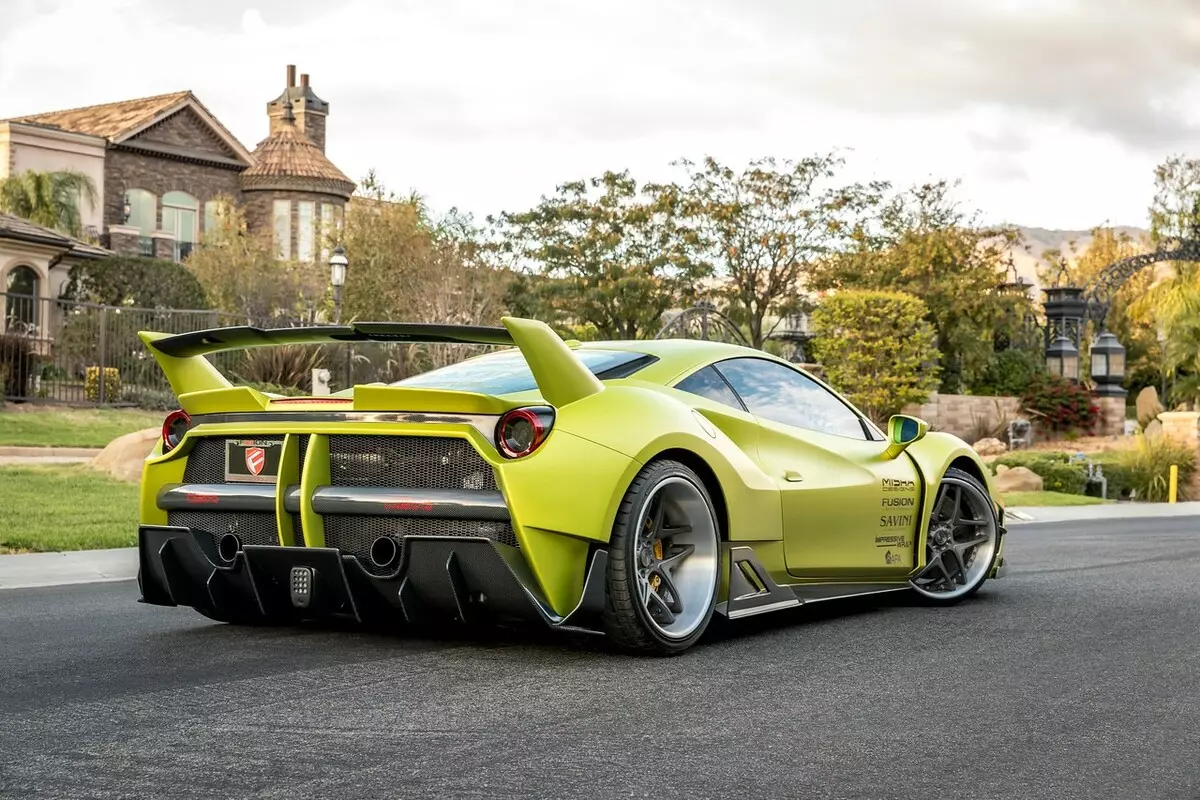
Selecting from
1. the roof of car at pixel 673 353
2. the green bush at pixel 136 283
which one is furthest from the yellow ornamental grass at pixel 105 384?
the roof of car at pixel 673 353

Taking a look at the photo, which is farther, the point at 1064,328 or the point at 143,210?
the point at 143,210

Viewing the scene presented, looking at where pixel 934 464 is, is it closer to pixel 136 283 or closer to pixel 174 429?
pixel 174 429

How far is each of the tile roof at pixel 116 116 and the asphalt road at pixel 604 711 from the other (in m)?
42.4

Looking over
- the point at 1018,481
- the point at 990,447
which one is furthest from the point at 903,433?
the point at 990,447

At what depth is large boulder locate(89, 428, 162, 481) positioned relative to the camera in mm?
15867

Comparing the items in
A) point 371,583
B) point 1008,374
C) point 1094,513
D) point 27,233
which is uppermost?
point 27,233

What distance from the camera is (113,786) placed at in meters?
3.79

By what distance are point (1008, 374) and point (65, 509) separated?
28101 mm

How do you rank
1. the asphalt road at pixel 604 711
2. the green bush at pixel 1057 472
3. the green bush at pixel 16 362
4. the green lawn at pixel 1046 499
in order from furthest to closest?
the green bush at pixel 1057 472 < the green bush at pixel 16 362 < the green lawn at pixel 1046 499 < the asphalt road at pixel 604 711

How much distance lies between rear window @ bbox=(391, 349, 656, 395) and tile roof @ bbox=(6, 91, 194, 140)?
4254cm

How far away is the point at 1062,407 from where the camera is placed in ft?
113

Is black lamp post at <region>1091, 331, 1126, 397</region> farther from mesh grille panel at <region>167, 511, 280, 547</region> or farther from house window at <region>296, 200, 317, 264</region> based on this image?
mesh grille panel at <region>167, 511, 280, 547</region>

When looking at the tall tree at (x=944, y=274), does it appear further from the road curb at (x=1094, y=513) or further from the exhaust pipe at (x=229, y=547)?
the exhaust pipe at (x=229, y=547)

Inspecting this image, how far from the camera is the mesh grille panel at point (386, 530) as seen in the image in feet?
17.7
